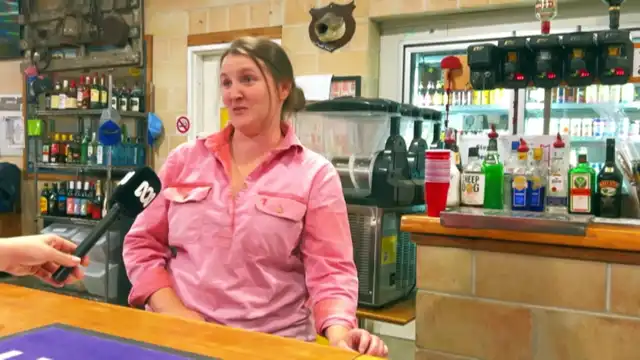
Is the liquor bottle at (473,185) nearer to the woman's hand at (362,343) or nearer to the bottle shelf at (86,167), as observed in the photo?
the woman's hand at (362,343)

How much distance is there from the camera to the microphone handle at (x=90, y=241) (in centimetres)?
116

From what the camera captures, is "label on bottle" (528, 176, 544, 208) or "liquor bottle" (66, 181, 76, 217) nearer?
"label on bottle" (528, 176, 544, 208)

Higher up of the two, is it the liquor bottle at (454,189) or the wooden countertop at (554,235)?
the liquor bottle at (454,189)

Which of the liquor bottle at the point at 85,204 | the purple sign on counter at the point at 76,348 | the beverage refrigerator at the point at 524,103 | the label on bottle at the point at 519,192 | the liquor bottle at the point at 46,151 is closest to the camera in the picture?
the purple sign on counter at the point at 76,348

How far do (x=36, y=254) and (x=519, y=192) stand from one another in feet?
5.08

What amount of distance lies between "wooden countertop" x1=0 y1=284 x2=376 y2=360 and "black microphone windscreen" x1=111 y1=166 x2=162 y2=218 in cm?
23

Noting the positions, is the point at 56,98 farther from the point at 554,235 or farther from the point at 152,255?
the point at 554,235

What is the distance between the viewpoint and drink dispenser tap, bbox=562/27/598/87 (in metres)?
2.09

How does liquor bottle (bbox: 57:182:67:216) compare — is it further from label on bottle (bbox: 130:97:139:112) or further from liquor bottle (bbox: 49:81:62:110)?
label on bottle (bbox: 130:97:139:112)

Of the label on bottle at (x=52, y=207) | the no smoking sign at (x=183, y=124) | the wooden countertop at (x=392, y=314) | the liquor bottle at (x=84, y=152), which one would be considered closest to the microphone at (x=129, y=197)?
the wooden countertop at (x=392, y=314)

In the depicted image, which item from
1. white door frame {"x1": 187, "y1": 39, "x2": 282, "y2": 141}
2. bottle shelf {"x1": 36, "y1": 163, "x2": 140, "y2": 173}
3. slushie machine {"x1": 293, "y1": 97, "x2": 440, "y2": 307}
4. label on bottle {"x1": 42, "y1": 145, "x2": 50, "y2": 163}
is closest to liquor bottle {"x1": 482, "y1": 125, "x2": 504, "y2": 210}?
slushie machine {"x1": 293, "y1": 97, "x2": 440, "y2": 307}

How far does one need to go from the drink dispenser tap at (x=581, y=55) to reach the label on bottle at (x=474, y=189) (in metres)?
0.48

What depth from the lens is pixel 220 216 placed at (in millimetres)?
1612

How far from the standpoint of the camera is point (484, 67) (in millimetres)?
2268
